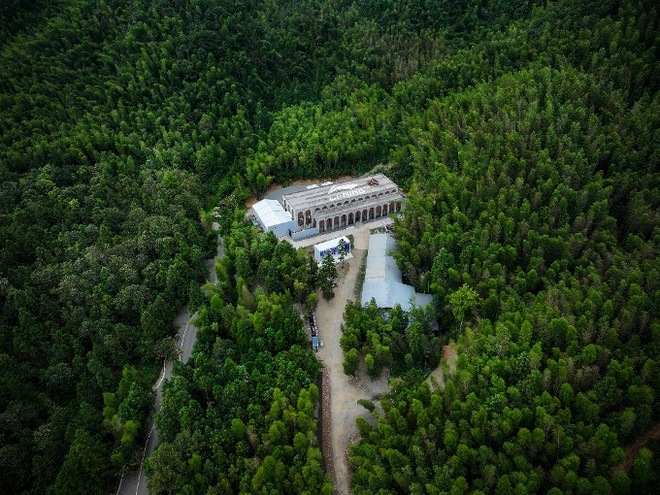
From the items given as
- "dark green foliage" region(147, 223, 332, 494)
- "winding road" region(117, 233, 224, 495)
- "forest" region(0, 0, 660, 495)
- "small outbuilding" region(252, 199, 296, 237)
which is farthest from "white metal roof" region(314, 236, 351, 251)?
"winding road" region(117, 233, 224, 495)

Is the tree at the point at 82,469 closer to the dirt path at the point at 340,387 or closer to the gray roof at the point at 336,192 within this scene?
the dirt path at the point at 340,387

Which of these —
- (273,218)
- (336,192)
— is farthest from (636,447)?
(273,218)

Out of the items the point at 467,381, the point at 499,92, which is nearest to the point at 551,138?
the point at 499,92

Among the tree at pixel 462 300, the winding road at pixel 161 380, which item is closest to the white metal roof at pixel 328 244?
the winding road at pixel 161 380

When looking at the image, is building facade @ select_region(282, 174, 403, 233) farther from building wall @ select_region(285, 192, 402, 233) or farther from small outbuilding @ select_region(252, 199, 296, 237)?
small outbuilding @ select_region(252, 199, 296, 237)

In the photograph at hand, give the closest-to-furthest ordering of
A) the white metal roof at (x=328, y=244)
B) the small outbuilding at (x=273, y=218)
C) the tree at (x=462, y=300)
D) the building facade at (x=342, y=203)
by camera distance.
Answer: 1. the tree at (x=462, y=300)
2. the white metal roof at (x=328, y=244)
3. the small outbuilding at (x=273, y=218)
4. the building facade at (x=342, y=203)

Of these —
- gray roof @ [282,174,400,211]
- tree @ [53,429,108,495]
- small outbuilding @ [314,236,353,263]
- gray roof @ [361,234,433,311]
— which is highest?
gray roof @ [282,174,400,211]
